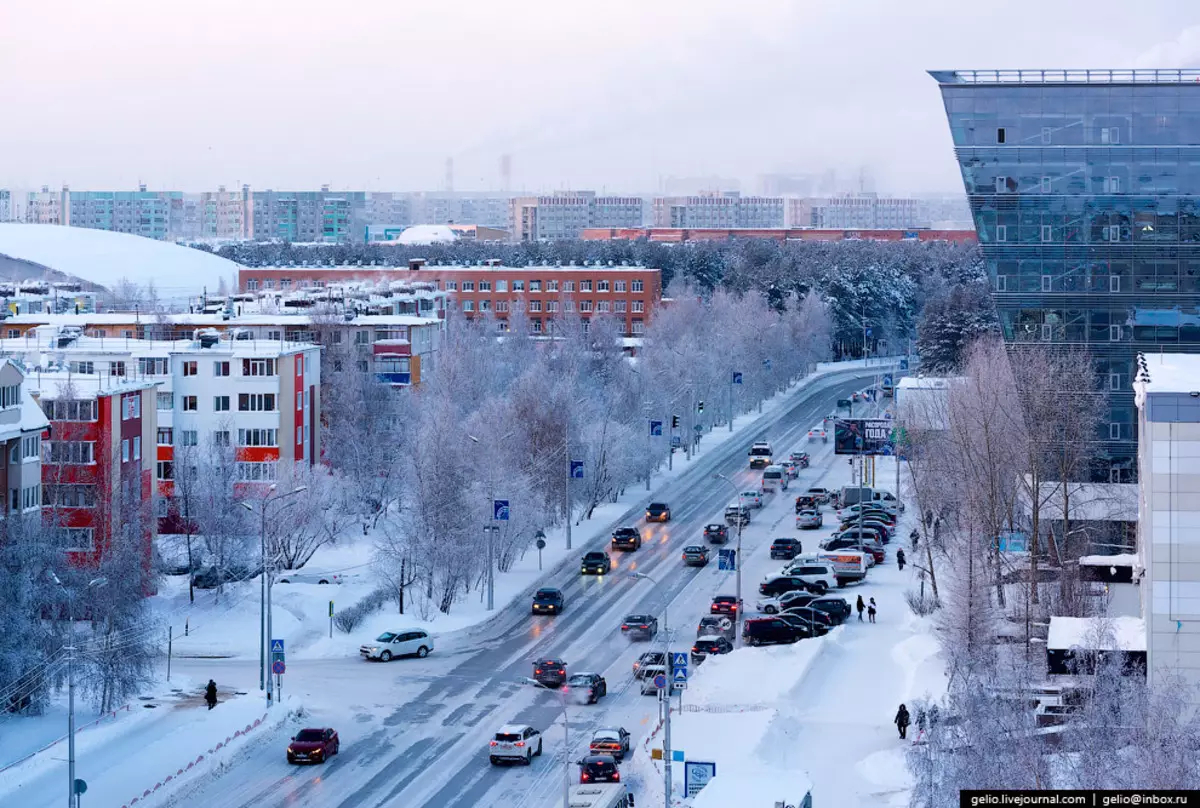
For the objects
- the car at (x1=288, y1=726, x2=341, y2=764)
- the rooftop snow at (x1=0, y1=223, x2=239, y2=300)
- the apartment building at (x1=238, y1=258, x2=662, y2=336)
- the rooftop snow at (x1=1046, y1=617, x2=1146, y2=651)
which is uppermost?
the rooftop snow at (x1=0, y1=223, x2=239, y2=300)

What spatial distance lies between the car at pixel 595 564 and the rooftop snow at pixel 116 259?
81684 mm

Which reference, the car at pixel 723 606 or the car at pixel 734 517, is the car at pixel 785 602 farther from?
the car at pixel 734 517

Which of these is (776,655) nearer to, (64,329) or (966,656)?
(966,656)

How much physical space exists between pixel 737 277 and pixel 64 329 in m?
70.1

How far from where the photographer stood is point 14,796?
91.0ft

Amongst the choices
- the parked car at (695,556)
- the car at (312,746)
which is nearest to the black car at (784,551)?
the parked car at (695,556)

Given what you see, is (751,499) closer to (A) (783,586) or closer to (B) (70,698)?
(A) (783,586)

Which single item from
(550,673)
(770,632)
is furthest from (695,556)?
(550,673)

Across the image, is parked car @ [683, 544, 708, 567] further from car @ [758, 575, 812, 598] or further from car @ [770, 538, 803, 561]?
car @ [758, 575, 812, 598]

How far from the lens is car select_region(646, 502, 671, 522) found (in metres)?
58.6

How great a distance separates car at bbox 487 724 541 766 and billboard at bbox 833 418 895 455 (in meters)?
30.6

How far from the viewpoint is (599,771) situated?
28750 millimetres

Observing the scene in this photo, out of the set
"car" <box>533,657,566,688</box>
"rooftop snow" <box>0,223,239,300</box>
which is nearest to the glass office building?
"car" <box>533,657,566,688</box>

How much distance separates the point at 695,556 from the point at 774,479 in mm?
16281
